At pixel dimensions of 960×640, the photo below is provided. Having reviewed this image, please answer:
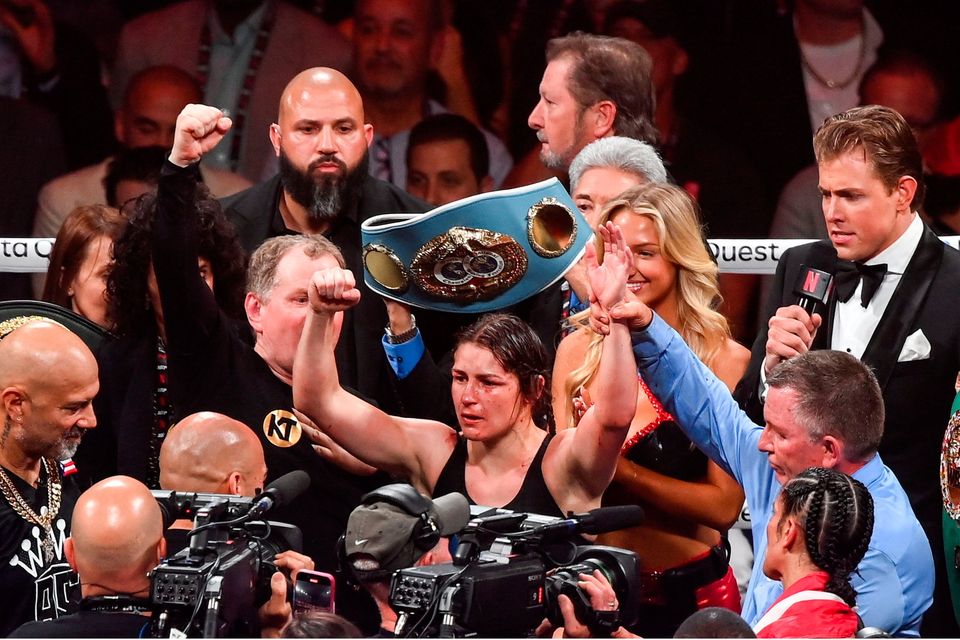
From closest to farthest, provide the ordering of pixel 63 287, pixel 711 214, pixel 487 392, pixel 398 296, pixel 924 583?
pixel 924 583 → pixel 487 392 → pixel 398 296 → pixel 63 287 → pixel 711 214

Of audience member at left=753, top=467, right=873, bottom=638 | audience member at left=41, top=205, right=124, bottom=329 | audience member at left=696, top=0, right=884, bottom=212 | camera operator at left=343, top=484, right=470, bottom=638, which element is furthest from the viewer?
audience member at left=696, top=0, right=884, bottom=212

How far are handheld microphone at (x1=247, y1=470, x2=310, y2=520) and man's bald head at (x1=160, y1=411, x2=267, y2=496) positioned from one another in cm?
26

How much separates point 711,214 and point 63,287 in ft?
8.31

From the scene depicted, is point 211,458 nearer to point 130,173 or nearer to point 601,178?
point 601,178

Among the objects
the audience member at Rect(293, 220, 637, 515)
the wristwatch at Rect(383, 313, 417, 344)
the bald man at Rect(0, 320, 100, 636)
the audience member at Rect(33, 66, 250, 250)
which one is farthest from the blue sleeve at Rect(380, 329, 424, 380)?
the audience member at Rect(33, 66, 250, 250)

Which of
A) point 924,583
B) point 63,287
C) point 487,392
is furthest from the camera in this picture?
Answer: point 63,287

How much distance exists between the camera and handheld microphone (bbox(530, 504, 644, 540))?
2.58 metres

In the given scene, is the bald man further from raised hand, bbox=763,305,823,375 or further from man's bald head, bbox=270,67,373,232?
raised hand, bbox=763,305,823,375

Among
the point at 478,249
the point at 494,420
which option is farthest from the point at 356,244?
the point at 494,420

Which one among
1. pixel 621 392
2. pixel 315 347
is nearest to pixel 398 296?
pixel 315 347

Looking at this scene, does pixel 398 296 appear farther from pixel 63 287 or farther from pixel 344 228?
pixel 63 287

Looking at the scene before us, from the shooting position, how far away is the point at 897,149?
3186mm

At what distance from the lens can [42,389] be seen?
3.01 metres

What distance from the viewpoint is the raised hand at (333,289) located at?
301cm
